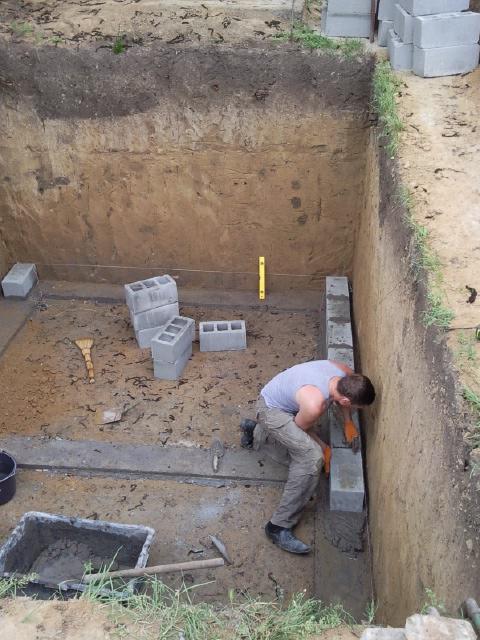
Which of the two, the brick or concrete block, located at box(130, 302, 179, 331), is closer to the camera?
the brick

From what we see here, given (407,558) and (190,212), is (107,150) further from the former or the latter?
(407,558)

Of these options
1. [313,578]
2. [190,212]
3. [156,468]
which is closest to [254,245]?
[190,212]

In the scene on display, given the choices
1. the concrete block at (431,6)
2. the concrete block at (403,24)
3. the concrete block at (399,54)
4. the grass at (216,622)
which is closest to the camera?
the grass at (216,622)

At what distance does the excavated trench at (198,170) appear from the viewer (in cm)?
657

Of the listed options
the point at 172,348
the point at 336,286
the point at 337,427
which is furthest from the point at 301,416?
the point at 336,286

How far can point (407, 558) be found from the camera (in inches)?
133

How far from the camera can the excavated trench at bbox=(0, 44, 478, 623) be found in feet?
21.6

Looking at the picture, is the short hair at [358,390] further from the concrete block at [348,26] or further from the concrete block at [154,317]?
the concrete block at [348,26]

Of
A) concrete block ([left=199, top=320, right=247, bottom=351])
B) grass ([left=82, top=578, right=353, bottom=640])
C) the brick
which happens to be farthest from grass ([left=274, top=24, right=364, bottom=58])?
grass ([left=82, top=578, right=353, bottom=640])

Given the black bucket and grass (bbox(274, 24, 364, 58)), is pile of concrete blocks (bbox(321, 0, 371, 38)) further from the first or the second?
the black bucket

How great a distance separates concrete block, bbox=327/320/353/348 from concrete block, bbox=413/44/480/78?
2606 millimetres

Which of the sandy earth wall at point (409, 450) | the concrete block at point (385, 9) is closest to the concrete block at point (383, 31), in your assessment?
the concrete block at point (385, 9)

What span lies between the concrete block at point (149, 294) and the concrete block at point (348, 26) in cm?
320

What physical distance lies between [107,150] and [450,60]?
374 centimetres
